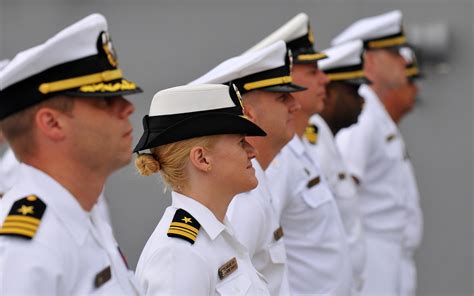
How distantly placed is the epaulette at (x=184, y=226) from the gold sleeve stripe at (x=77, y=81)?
1.59ft

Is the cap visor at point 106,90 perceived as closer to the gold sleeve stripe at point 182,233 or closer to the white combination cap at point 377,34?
the gold sleeve stripe at point 182,233

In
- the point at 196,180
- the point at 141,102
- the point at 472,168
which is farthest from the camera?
the point at 472,168

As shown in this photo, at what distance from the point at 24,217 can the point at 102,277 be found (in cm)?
28

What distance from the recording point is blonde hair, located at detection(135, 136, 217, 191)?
2.88 metres

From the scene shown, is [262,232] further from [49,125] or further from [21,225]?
[21,225]

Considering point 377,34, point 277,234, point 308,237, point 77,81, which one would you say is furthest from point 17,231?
point 377,34

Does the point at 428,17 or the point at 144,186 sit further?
the point at 428,17

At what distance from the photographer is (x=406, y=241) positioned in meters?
6.68

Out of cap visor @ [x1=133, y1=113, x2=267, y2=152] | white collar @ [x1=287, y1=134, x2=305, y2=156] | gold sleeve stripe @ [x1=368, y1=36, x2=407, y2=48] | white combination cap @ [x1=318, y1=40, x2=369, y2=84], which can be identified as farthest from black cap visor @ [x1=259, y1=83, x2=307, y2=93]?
gold sleeve stripe @ [x1=368, y1=36, x2=407, y2=48]

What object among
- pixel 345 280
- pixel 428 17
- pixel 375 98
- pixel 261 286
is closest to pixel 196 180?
pixel 261 286

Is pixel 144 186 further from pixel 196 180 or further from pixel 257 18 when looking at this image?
pixel 196 180

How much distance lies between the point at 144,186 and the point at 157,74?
797 mm

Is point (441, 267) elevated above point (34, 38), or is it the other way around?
point (34, 38)

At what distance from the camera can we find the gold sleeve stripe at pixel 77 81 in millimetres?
2975
